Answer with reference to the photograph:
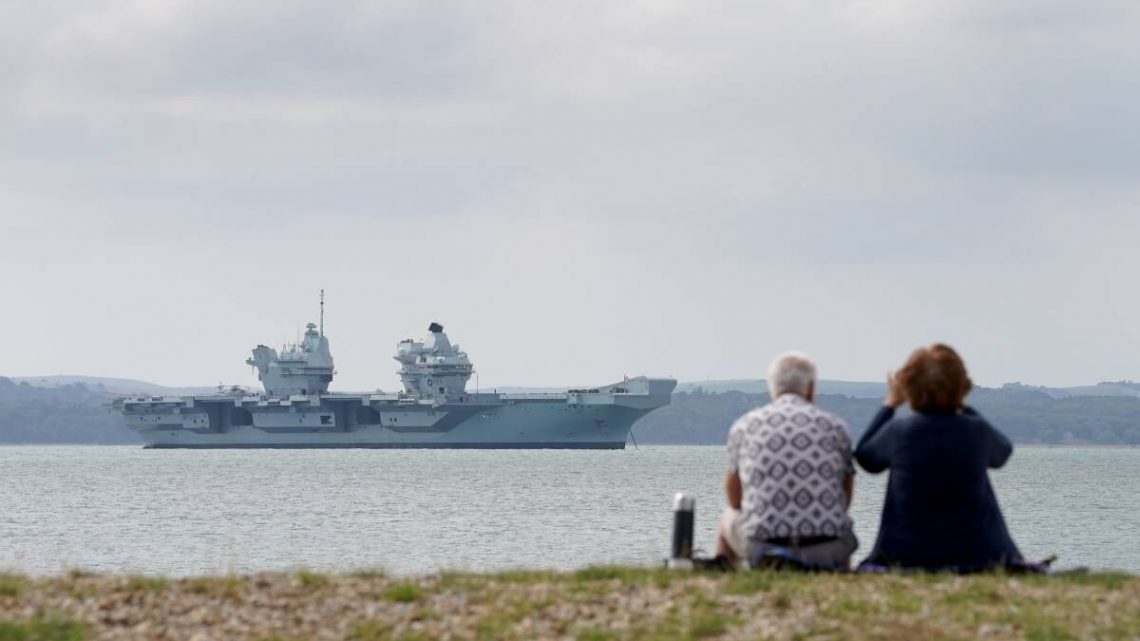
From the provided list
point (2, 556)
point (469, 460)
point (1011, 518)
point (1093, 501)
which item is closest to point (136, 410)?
point (469, 460)

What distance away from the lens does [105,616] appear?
Answer: 10.6m

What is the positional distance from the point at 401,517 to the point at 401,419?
69.6 meters

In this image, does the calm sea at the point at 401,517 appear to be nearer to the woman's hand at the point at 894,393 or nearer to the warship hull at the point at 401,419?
the woman's hand at the point at 894,393

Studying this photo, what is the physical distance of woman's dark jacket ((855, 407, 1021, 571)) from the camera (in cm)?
1109

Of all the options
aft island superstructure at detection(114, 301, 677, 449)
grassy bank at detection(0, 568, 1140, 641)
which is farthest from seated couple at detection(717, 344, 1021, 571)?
aft island superstructure at detection(114, 301, 677, 449)

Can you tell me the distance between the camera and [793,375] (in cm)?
1114

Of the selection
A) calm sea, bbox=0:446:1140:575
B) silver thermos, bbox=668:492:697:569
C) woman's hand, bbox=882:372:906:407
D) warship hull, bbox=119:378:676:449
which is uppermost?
warship hull, bbox=119:378:676:449

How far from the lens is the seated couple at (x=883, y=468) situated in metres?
11.0

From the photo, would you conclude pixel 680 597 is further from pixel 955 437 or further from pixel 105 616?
pixel 105 616

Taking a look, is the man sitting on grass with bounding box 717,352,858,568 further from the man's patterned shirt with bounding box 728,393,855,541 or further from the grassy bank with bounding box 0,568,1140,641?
the grassy bank with bounding box 0,568,1140,641

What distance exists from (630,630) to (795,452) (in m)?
1.54

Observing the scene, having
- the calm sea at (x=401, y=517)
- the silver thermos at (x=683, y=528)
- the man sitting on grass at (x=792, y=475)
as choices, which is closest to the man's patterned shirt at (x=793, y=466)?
the man sitting on grass at (x=792, y=475)

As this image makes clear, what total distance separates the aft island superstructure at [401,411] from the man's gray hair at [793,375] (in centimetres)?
10382

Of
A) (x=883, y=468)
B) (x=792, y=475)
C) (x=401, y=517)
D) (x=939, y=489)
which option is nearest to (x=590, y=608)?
(x=792, y=475)
